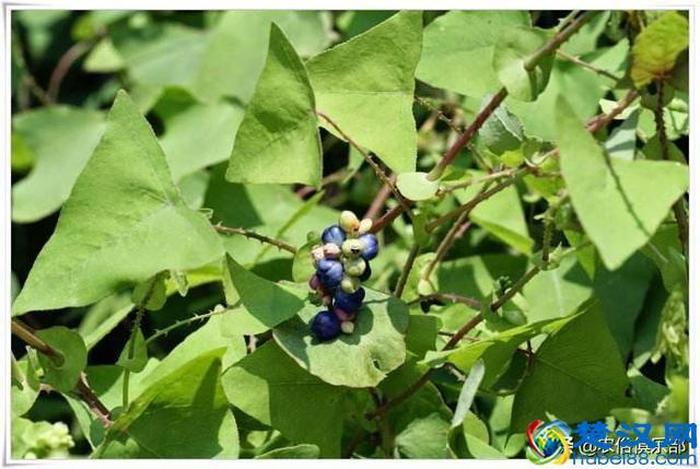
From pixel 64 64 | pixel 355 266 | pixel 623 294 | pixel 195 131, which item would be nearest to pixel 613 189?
pixel 355 266

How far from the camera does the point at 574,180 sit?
2.31 feet

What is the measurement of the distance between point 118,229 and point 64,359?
12 centimetres

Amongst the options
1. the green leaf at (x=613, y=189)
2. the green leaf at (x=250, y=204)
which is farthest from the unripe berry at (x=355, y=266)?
the green leaf at (x=250, y=204)

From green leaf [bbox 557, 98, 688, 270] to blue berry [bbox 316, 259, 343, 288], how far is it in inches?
8.6

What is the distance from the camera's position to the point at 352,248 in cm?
86

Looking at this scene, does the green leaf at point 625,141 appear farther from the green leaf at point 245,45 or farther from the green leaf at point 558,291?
the green leaf at point 245,45

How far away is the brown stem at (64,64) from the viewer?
1.93m

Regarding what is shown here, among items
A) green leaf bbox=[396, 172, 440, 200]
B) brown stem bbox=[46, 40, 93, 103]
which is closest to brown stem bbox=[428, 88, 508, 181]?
green leaf bbox=[396, 172, 440, 200]

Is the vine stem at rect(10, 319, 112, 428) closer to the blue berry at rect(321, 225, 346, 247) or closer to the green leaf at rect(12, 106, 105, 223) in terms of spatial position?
the blue berry at rect(321, 225, 346, 247)

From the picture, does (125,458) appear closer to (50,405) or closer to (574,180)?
(574,180)

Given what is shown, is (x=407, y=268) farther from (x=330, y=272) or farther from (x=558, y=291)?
(x=558, y=291)

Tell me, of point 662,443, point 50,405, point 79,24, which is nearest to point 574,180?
point 662,443

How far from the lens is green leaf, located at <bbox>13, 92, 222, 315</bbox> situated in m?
0.84

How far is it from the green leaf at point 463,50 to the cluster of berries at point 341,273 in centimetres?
19
